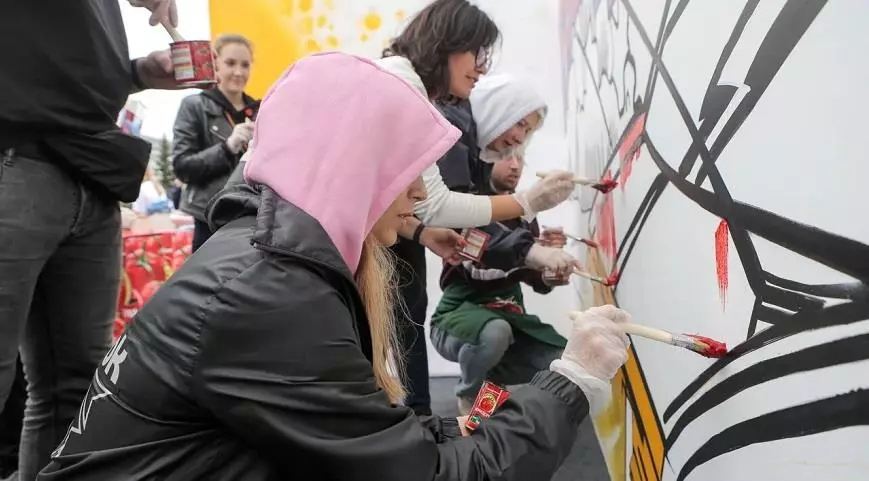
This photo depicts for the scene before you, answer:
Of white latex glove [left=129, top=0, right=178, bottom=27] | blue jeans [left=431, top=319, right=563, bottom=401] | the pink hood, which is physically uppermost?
white latex glove [left=129, top=0, right=178, bottom=27]

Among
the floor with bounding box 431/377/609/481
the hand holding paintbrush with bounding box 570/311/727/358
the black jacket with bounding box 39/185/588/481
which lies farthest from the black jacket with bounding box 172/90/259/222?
the hand holding paintbrush with bounding box 570/311/727/358

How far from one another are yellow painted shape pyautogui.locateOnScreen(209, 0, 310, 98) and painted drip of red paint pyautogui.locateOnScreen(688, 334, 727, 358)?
2.04 meters

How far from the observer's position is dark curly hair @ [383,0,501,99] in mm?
1411

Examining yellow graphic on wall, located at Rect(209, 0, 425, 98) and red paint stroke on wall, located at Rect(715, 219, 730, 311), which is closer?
red paint stroke on wall, located at Rect(715, 219, 730, 311)

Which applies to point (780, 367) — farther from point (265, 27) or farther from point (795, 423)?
point (265, 27)

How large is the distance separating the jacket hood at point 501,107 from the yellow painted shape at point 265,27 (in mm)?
1077

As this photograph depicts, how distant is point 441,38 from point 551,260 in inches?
21.9

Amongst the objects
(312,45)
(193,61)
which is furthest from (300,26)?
(193,61)

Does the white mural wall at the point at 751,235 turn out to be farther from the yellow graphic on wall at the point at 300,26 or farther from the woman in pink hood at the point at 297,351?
the yellow graphic on wall at the point at 300,26

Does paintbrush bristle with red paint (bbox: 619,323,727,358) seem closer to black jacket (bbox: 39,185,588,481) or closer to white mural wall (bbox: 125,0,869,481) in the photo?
white mural wall (bbox: 125,0,869,481)

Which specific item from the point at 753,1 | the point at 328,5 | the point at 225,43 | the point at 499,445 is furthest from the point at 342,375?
the point at 328,5

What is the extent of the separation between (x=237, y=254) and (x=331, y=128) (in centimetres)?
16

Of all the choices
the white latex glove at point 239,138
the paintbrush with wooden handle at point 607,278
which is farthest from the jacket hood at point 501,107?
the white latex glove at point 239,138

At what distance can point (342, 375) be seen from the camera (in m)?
0.68
